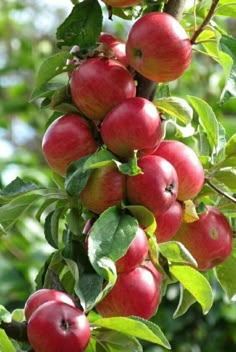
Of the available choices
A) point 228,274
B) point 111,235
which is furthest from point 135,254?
point 228,274

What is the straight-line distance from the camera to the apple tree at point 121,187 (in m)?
0.94

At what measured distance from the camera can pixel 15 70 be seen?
3.46 metres

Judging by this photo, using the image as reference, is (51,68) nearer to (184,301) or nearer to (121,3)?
(121,3)

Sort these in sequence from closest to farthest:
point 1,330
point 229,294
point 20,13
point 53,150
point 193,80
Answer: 1. point 1,330
2. point 53,150
3. point 229,294
4. point 193,80
5. point 20,13

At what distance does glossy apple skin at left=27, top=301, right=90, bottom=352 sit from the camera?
0.90 m

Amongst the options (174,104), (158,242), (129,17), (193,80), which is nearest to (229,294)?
(158,242)

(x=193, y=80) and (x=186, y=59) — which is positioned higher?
(x=186, y=59)

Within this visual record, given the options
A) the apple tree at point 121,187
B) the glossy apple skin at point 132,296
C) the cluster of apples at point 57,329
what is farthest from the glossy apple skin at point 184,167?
the cluster of apples at point 57,329

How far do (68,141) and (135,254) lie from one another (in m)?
0.16

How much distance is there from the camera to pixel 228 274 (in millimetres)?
1181

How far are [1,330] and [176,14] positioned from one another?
0.43m

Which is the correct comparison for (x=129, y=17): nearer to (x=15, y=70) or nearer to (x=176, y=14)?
(x=176, y=14)

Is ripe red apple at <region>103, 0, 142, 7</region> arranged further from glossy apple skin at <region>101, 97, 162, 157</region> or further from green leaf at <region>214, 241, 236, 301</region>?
green leaf at <region>214, 241, 236, 301</region>

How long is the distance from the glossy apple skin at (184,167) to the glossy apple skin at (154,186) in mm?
33
